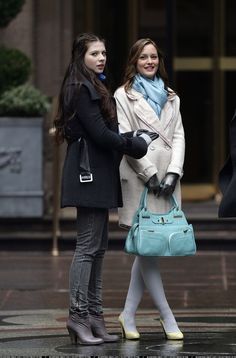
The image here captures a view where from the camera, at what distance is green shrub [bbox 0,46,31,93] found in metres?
14.9

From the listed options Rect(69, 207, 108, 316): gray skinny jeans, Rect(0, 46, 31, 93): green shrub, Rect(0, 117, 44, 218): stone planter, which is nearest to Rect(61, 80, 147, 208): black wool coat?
Rect(69, 207, 108, 316): gray skinny jeans

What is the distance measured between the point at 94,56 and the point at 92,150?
0.65 m

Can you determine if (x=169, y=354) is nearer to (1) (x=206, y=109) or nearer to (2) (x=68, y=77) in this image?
(2) (x=68, y=77)

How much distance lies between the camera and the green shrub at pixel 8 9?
14.6m

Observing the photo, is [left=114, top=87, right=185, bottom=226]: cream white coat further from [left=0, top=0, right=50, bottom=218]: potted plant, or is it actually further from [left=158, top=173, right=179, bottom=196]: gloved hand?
[left=0, top=0, right=50, bottom=218]: potted plant

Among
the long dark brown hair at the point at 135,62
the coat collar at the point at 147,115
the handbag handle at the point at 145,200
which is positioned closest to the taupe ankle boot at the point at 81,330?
the handbag handle at the point at 145,200

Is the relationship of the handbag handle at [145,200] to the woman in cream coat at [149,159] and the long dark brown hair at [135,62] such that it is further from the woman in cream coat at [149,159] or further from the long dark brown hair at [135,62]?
the long dark brown hair at [135,62]

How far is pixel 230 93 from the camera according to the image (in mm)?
17641

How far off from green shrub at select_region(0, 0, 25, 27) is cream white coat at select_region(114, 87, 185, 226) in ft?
19.0

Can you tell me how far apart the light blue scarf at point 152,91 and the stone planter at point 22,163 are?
5575 millimetres

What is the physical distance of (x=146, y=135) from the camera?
8758 millimetres

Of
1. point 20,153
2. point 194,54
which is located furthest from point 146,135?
point 194,54

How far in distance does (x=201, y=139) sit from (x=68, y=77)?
8.93m

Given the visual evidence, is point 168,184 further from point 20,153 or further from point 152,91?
point 20,153
